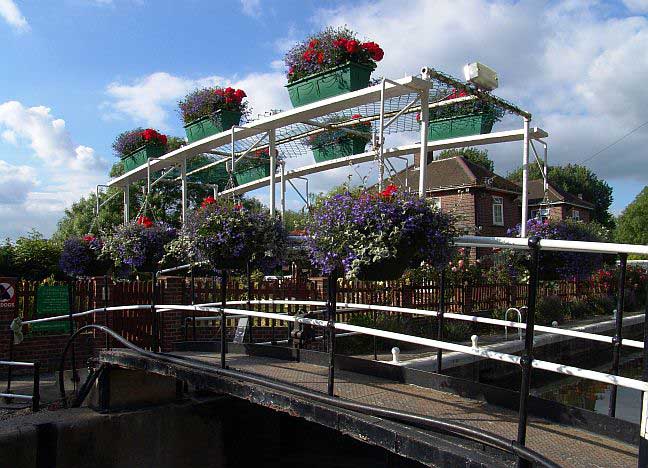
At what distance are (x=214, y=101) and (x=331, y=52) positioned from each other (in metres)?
2.53

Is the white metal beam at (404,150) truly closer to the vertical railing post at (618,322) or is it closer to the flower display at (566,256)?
the flower display at (566,256)

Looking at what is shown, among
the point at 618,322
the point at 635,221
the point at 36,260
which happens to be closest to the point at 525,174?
the point at 618,322

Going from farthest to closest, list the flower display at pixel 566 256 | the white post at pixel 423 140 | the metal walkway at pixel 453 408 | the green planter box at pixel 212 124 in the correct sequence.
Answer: the green planter box at pixel 212 124 → the white post at pixel 423 140 → the flower display at pixel 566 256 → the metal walkway at pixel 453 408

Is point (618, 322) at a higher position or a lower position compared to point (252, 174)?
lower

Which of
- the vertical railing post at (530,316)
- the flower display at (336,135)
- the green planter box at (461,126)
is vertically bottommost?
the vertical railing post at (530,316)

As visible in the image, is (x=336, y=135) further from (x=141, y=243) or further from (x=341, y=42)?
(x=141, y=243)

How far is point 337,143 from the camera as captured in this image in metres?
8.84

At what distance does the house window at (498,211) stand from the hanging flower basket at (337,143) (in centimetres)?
1994

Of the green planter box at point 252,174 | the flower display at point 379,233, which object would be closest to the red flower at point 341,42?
the flower display at point 379,233

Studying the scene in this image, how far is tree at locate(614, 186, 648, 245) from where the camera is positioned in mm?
56844

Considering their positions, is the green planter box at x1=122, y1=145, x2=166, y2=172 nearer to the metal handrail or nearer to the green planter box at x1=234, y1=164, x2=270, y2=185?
the green planter box at x1=234, y1=164, x2=270, y2=185

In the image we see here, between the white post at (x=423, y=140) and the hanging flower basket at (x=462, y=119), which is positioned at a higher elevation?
the hanging flower basket at (x=462, y=119)

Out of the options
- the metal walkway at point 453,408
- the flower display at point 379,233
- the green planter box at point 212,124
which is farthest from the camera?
the green planter box at point 212,124

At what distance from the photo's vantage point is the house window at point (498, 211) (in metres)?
27.5
